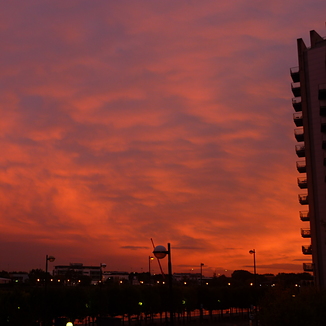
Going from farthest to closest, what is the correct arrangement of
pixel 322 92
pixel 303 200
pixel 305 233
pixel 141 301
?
pixel 305 233, pixel 303 200, pixel 322 92, pixel 141 301

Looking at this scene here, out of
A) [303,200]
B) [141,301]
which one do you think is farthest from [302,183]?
[141,301]

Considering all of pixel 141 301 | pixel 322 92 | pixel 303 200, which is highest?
pixel 322 92

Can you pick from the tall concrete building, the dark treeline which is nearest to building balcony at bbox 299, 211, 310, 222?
the tall concrete building

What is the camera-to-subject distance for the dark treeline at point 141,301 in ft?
79.2

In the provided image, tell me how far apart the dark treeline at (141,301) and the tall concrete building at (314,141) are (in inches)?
428

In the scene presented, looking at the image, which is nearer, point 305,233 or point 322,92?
point 322,92

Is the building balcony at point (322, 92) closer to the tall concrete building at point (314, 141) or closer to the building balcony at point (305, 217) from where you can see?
the tall concrete building at point (314, 141)

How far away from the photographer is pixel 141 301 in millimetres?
79250

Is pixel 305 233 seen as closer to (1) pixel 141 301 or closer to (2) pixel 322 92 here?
(2) pixel 322 92

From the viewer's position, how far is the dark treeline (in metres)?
24.1

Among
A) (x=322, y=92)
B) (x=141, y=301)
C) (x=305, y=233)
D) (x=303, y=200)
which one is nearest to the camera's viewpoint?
(x=141, y=301)

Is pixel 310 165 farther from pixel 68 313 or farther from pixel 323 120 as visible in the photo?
pixel 68 313

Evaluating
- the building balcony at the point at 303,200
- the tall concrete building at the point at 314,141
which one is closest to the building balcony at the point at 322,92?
the tall concrete building at the point at 314,141

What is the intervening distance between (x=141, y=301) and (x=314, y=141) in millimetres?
46134
